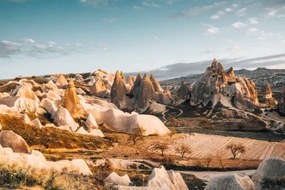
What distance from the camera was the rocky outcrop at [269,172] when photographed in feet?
75.2

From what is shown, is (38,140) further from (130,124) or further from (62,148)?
(130,124)

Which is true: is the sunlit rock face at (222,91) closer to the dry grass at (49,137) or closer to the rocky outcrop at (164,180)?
the dry grass at (49,137)

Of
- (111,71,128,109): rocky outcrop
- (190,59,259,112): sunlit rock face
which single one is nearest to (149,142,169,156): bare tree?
(190,59,259,112): sunlit rock face

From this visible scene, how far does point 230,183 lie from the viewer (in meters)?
20.0

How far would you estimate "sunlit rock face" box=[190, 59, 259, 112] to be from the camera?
10831 centimetres

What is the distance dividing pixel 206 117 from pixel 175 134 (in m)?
28.1

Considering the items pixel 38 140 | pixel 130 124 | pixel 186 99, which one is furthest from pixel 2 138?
pixel 186 99

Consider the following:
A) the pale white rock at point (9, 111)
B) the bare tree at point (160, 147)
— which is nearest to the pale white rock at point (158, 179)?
the bare tree at point (160, 147)

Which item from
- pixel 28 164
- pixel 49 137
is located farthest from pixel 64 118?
pixel 28 164

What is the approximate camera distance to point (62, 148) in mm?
53250

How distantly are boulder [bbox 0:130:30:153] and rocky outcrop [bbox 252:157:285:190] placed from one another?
59.9 ft

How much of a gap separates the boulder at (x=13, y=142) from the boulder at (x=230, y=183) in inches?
667

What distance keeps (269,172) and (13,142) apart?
68.9ft

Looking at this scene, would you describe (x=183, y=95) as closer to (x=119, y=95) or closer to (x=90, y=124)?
(x=119, y=95)
